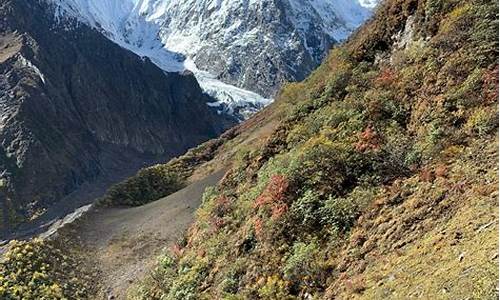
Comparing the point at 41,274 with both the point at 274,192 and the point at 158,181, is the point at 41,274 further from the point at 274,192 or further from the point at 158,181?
the point at 158,181

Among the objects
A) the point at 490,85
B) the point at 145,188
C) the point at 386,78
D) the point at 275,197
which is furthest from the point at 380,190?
the point at 145,188

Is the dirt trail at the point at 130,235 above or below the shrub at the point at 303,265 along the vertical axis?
above

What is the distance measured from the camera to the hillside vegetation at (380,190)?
1095 cm

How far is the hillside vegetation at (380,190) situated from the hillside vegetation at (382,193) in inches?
1.4

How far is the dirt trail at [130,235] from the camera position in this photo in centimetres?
2705

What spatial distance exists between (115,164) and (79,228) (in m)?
87.5

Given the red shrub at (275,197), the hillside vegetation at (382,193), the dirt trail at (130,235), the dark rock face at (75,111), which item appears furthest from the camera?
the dark rock face at (75,111)

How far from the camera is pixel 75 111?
12900 centimetres

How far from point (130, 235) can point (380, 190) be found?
2191 centimetres

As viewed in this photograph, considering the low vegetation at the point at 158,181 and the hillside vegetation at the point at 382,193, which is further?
the low vegetation at the point at 158,181

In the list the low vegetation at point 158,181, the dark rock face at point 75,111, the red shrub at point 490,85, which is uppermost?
the dark rock face at point 75,111

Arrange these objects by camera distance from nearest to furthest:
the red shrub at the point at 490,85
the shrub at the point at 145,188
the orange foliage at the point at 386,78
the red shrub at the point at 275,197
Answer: the red shrub at the point at 490,85 < the red shrub at the point at 275,197 < the orange foliage at the point at 386,78 < the shrub at the point at 145,188

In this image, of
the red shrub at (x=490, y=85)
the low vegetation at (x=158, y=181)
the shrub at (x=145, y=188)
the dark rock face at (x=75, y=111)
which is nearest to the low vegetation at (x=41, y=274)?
the low vegetation at (x=158, y=181)

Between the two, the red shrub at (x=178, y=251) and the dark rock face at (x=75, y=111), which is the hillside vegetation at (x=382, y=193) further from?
the dark rock face at (x=75, y=111)
